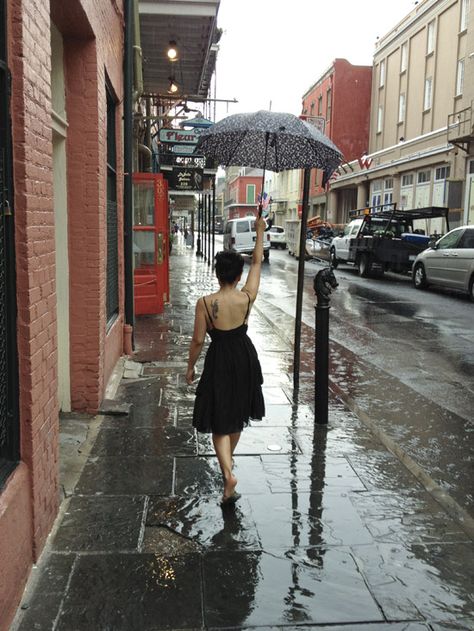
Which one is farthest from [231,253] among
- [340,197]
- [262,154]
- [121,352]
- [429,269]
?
[340,197]

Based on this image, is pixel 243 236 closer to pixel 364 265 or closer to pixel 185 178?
pixel 185 178

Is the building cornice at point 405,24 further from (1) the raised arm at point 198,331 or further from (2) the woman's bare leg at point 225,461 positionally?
(2) the woman's bare leg at point 225,461

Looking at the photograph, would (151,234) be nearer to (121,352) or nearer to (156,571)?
(121,352)

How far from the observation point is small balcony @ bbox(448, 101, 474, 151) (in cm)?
2325

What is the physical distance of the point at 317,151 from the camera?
19.0 feet

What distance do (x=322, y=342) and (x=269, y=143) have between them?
1.87 m

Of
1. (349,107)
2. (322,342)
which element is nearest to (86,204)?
(322,342)

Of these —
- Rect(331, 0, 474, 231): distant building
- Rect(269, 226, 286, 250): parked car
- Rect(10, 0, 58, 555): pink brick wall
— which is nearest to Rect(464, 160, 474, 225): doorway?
Rect(331, 0, 474, 231): distant building

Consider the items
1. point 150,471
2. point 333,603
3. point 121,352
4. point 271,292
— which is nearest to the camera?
point 333,603

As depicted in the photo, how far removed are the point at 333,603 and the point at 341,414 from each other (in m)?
3.17

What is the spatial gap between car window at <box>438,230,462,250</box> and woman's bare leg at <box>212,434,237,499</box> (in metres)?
14.0

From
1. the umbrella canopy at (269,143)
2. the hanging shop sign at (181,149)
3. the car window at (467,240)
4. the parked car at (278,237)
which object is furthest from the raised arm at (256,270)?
the parked car at (278,237)

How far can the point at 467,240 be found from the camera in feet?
53.0

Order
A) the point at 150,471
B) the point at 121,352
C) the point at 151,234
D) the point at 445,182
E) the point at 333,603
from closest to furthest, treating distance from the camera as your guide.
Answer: the point at 333,603 → the point at 150,471 → the point at 121,352 → the point at 151,234 → the point at 445,182
